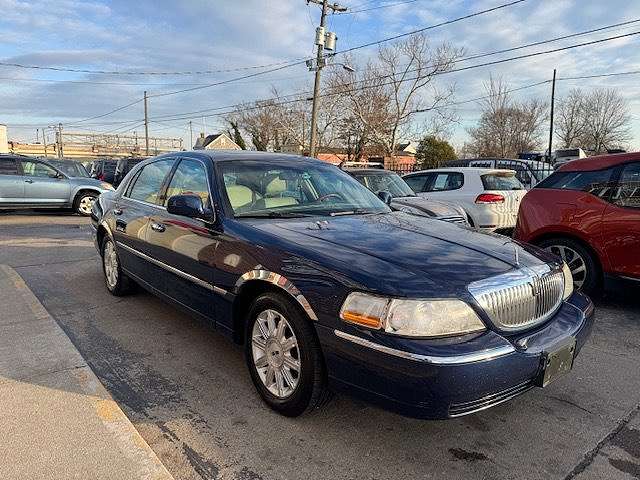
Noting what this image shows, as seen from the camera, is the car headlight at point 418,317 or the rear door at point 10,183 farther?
the rear door at point 10,183

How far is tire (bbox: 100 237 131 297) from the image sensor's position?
538 cm

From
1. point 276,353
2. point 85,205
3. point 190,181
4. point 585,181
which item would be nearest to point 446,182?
point 585,181

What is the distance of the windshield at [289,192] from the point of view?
371 centimetres

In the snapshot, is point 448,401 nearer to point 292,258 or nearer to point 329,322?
point 329,322

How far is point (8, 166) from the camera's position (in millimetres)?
13086

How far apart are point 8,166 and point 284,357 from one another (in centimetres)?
1300

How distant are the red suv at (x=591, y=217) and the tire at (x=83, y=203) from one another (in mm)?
12008

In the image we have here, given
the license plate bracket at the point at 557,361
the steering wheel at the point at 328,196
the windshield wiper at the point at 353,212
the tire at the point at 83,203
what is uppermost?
the steering wheel at the point at 328,196

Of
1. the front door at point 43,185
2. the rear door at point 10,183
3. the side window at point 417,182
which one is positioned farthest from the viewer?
the front door at point 43,185

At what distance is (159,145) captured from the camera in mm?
70000

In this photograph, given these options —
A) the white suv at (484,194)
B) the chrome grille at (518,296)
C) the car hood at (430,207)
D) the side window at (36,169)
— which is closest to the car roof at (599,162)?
the car hood at (430,207)

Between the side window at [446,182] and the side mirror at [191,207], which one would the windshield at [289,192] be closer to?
the side mirror at [191,207]

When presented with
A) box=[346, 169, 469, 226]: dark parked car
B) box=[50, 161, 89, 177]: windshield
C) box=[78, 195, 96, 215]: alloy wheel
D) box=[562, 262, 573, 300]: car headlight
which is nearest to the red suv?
box=[346, 169, 469, 226]: dark parked car

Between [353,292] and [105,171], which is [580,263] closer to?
[353,292]
